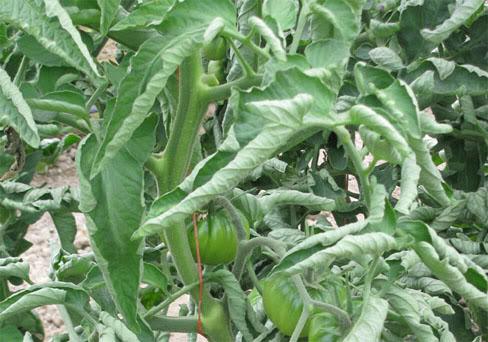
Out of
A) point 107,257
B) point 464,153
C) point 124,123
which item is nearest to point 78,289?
point 107,257

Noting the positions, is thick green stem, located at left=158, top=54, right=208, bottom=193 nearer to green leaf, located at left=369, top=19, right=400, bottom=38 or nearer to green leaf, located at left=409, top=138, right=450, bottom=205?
green leaf, located at left=409, top=138, right=450, bottom=205

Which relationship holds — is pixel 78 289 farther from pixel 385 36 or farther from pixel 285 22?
pixel 385 36

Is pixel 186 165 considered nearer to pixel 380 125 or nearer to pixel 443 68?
pixel 380 125

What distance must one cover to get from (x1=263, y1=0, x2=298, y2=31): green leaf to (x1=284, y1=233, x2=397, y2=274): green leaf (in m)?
0.20

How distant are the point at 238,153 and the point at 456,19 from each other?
0.51 m

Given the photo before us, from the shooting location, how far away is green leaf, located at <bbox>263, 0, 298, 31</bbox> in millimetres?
706

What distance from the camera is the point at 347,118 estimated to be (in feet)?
2.02

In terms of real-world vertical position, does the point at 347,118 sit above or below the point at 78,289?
above

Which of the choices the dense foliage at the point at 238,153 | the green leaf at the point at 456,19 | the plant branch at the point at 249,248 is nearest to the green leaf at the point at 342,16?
the dense foliage at the point at 238,153

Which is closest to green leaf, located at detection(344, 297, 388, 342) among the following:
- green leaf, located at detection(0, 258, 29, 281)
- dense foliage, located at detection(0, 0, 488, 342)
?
dense foliage, located at detection(0, 0, 488, 342)

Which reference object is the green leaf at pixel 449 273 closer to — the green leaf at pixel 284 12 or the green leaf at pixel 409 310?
the green leaf at pixel 409 310

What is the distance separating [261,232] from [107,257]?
570mm

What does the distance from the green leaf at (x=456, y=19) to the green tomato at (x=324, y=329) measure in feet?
1.36

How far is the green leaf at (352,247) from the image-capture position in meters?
0.62
